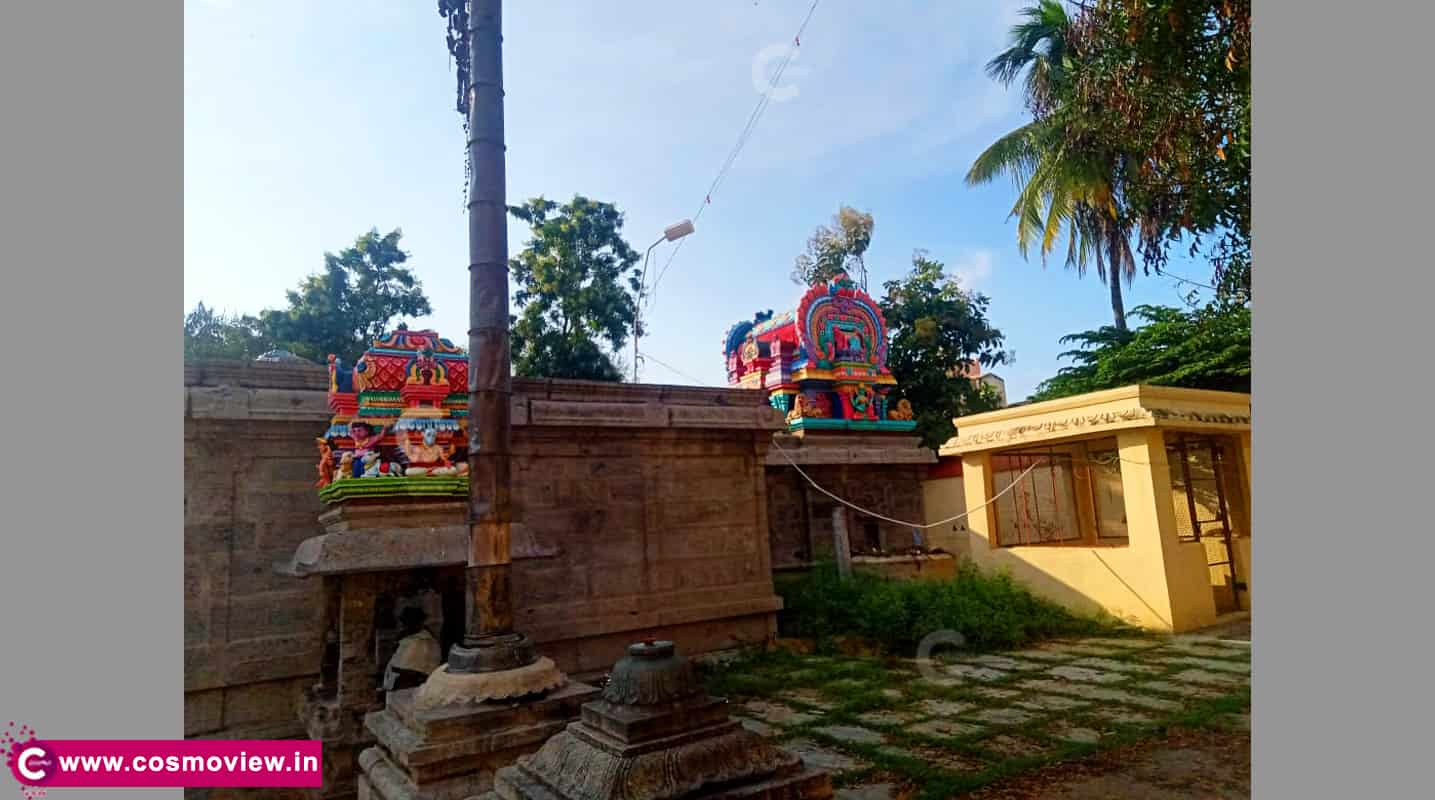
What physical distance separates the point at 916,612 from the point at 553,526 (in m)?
4.30

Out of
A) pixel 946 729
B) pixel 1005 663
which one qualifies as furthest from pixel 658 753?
pixel 1005 663

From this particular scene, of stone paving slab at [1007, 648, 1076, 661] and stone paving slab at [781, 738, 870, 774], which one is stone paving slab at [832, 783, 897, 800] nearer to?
stone paving slab at [781, 738, 870, 774]

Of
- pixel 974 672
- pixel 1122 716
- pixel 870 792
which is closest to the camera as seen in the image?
pixel 870 792

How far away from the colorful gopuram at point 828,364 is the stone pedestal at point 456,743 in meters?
7.49

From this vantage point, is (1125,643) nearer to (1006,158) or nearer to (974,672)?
(974,672)

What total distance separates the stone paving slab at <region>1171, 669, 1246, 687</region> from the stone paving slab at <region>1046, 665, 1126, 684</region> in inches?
19.5

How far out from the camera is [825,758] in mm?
5109

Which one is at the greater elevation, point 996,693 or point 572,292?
point 572,292

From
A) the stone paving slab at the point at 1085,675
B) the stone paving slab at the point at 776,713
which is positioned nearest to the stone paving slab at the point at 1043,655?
the stone paving slab at the point at 1085,675

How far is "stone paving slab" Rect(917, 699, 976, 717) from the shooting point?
6.03m

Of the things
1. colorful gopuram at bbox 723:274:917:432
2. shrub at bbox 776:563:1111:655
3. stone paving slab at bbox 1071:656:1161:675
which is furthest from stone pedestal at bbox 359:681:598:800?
colorful gopuram at bbox 723:274:917:432

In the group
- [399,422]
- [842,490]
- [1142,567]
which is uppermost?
[399,422]

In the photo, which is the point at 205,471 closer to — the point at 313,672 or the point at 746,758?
the point at 313,672
